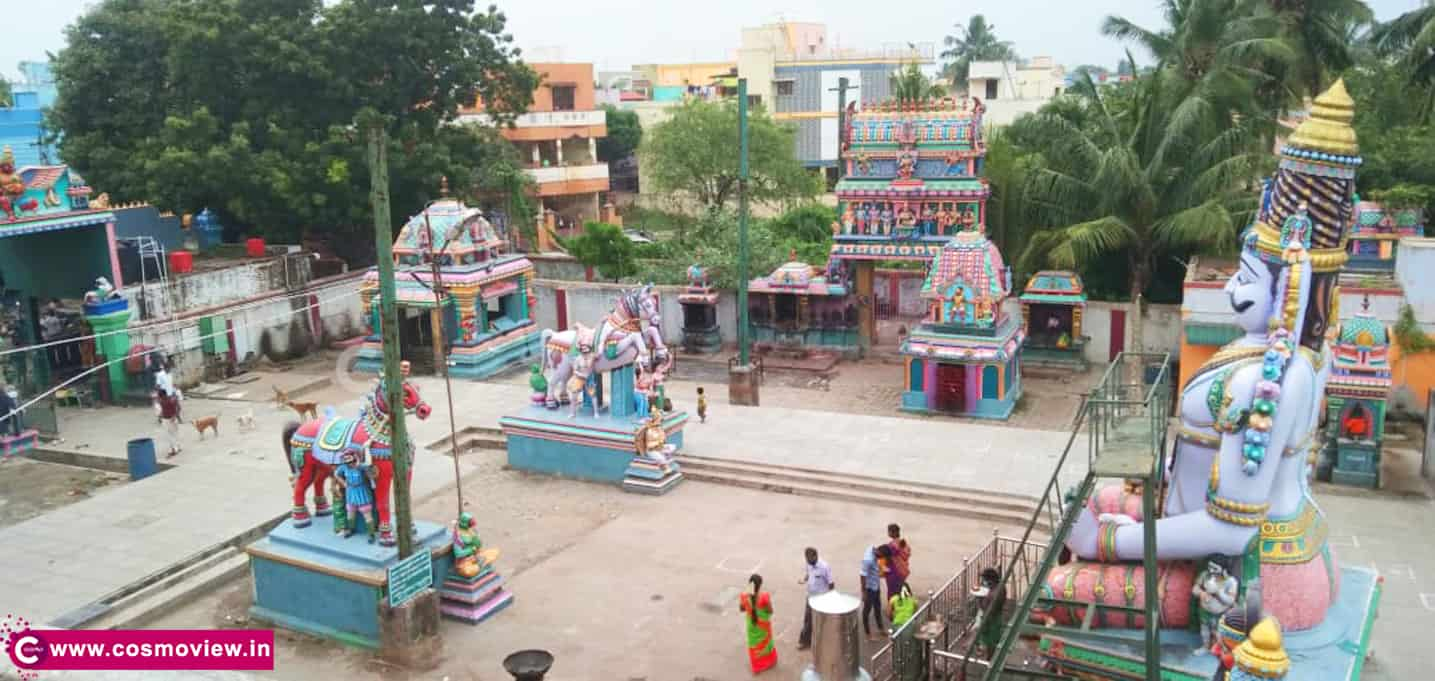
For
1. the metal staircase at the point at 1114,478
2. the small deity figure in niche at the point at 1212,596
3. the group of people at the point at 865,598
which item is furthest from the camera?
the group of people at the point at 865,598

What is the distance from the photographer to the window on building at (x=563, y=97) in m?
49.7

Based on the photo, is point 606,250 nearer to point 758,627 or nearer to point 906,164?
point 906,164

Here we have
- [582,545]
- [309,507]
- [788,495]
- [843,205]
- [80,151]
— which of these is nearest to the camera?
[309,507]

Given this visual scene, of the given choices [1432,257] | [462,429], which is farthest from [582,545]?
[1432,257]

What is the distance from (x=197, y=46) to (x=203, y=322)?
24.1 ft

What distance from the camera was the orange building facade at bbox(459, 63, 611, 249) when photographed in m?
46.2

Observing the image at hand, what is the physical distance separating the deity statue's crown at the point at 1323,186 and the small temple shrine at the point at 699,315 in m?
18.3

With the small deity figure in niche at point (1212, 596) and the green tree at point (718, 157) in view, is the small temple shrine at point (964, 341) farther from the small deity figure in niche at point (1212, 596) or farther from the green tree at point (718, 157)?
the green tree at point (718, 157)

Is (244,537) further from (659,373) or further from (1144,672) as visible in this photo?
(1144,672)

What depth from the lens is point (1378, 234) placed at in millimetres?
20641

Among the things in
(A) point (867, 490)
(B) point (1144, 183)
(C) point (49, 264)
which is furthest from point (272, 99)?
(B) point (1144, 183)

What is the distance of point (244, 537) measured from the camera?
15.6m

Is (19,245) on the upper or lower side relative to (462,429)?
upper

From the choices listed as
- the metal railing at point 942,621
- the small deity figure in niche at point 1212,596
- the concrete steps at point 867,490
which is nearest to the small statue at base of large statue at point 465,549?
the metal railing at point 942,621
